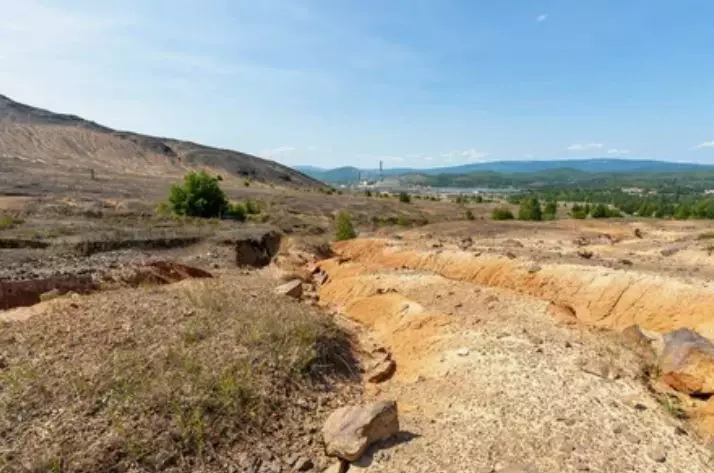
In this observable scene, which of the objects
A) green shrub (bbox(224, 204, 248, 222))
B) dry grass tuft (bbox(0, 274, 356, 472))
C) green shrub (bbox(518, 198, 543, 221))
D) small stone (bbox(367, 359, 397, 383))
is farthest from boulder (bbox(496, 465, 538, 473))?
green shrub (bbox(518, 198, 543, 221))

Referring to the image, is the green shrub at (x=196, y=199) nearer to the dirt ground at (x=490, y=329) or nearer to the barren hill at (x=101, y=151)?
the dirt ground at (x=490, y=329)

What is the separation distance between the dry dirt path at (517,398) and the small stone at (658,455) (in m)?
0.01

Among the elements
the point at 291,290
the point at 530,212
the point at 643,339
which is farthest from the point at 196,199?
the point at 530,212

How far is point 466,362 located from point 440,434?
215 cm

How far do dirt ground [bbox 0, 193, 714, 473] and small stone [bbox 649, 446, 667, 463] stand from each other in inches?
0.8

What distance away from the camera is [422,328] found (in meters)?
10.6

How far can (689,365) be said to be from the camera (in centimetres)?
782

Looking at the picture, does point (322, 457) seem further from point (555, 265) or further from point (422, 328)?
point (555, 265)

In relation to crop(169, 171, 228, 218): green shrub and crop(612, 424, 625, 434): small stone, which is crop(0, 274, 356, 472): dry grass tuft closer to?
crop(612, 424, 625, 434): small stone

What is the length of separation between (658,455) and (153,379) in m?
6.10

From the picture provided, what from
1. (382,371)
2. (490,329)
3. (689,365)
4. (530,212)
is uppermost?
(689,365)

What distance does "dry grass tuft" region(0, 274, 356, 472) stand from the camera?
216 inches

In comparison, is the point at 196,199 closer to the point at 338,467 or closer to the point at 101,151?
the point at 338,467

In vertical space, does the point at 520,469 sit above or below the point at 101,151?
below
